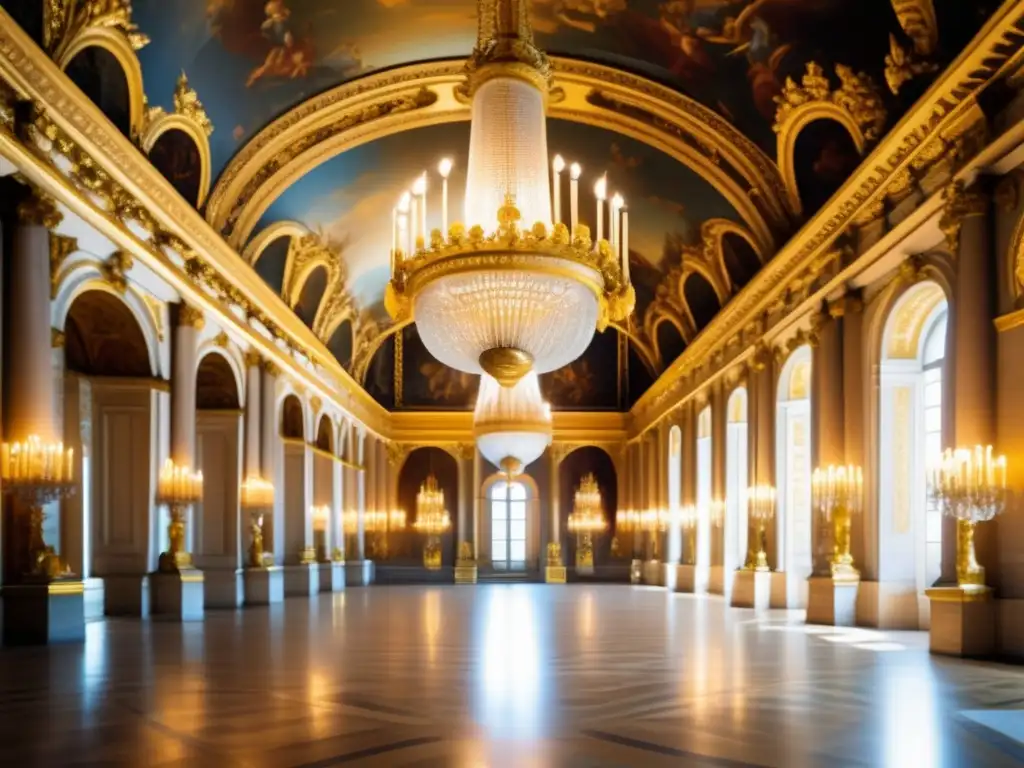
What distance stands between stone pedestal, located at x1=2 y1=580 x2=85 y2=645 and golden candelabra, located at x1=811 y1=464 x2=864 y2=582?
962 centimetres

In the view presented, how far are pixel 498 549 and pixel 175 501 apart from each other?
2227 cm

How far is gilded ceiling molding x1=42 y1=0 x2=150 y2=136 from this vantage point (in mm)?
10961

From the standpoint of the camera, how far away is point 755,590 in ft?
60.8

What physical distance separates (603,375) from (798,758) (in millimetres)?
31135

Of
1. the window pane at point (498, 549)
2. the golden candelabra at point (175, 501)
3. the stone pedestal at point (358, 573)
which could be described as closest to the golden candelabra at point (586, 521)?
the window pane at point (498, 549)

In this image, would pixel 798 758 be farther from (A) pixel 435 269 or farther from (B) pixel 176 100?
(B) pixel 176 100

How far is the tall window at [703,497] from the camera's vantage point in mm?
25188

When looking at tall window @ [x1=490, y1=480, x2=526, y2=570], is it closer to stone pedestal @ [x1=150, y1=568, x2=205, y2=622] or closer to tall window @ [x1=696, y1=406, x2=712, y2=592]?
tall window @ [x1=696, y1=406, x2=712, y2=592]

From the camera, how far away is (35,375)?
10.5 m

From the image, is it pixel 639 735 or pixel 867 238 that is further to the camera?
pixel 867 238

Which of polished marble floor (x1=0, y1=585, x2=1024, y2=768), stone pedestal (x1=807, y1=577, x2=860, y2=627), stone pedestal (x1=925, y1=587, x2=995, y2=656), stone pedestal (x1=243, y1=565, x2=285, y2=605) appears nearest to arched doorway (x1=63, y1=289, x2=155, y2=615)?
polished marble floor (x1=0, y1=585, x2=1024, y2=768)

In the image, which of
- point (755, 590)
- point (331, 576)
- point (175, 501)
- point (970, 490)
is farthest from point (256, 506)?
point (970, 490)

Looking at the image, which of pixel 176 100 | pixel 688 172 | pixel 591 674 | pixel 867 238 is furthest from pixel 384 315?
pixel 591 674

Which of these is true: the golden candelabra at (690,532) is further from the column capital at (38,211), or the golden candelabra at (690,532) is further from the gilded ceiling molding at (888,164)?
the column capital at (38,211)
